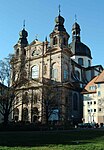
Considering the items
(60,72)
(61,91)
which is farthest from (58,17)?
(61,91)

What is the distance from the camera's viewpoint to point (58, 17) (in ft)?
309

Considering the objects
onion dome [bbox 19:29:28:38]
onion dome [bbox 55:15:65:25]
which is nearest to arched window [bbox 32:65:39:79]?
onion dome [bbox 19:29:28:38]

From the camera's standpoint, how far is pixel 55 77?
91062 millimetres

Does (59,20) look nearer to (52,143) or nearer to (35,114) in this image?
(35,114)

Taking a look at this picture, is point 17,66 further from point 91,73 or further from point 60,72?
point 91,73

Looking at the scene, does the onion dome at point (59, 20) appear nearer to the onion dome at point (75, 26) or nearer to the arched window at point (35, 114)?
the onion dome at point (75, 26)

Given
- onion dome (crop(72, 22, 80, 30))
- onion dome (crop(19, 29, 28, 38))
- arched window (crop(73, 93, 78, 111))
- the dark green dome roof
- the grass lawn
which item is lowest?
the grass lawn

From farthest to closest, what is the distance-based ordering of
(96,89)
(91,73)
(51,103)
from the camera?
1. (91,73)
2. (96,89)
3. (51,103)

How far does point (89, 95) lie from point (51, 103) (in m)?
19.0

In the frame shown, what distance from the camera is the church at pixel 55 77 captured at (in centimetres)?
8131

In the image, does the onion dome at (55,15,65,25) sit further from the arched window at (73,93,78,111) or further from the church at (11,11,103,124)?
the arched window at (73,93,78,111)

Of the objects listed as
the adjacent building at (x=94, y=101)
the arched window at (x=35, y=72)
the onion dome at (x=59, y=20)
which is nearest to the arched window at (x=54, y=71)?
the arched window at (x=35, y=72)

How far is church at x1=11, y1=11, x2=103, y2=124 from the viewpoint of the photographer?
8131 centimetres

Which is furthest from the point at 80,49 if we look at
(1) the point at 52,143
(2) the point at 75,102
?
(1) the point at 52,143
